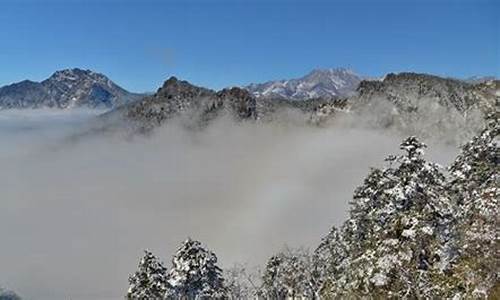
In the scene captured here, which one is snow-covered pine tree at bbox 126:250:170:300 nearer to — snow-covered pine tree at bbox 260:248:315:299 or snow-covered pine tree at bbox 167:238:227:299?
snow-covered pine tree at bbox 167:238:227:299

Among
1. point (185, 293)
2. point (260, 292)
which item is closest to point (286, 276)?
point (260, 292)

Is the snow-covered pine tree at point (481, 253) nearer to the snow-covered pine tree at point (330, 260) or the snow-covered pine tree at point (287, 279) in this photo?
the snow-covered pine tree at point (330, 260)

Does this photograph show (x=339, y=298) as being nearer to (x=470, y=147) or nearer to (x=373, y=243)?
(x=373, y=243)

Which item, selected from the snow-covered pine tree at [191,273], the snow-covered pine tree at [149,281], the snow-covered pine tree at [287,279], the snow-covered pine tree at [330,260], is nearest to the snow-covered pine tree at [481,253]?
the snow-covered pine tree at [330,260]

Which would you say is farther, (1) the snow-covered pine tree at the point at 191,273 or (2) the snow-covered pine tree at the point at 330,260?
(2) the snow-covered pine tree at the point at 330,260

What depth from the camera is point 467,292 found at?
26.3 meters

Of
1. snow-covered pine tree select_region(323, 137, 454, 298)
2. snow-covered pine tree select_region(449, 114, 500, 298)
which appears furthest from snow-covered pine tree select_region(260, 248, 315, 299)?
snow-covered pine tree select_region(449, 114, 500, 298)

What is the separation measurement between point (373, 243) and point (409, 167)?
208 inches

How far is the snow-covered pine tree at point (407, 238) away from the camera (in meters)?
29.1

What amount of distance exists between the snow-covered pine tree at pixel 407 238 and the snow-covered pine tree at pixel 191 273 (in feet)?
83.0

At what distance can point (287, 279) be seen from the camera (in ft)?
329

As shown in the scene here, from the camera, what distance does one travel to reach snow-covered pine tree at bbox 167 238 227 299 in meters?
62.2

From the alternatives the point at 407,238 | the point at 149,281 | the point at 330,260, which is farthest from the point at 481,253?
the point at 330,260

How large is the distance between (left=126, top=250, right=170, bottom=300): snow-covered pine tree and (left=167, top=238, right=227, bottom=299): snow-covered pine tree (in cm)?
436
